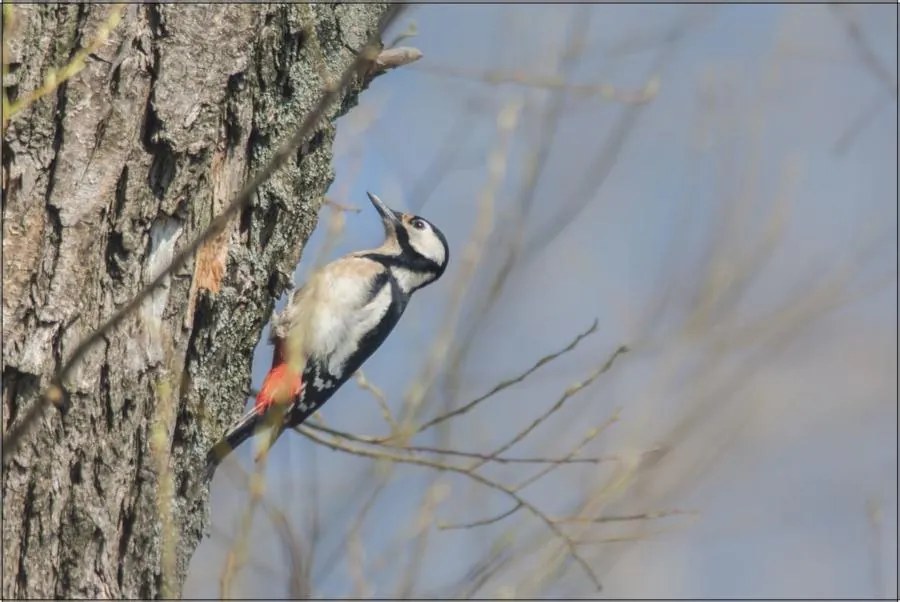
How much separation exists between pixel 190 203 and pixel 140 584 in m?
0.75

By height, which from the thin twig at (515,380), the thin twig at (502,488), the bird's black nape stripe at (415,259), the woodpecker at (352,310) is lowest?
the thin twig at (502,488)

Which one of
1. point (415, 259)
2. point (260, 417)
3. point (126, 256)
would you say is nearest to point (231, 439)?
point (260, 417)

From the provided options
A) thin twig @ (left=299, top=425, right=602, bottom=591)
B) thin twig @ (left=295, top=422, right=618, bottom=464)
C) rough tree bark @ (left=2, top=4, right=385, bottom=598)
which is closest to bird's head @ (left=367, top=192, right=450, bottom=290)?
thin twig @ (left=295, top=422, right=618, bottom=464)

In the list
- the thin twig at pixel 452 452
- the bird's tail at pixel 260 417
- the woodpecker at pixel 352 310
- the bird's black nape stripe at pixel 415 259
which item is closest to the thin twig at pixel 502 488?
the thin twig at pixel 452 452

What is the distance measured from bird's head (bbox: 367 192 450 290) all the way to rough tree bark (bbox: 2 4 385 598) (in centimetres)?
212

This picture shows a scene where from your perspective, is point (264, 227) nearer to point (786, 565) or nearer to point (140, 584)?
point (140, 584)

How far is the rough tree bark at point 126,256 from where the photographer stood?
210 cm

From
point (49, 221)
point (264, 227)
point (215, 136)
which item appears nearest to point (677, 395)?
point (264, 227)

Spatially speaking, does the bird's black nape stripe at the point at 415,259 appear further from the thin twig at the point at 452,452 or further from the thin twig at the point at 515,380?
the thin twig at the point at 515,380

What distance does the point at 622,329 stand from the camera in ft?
23.9

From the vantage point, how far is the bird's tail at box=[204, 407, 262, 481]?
2613mm

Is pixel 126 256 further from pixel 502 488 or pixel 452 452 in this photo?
pixel 502 488

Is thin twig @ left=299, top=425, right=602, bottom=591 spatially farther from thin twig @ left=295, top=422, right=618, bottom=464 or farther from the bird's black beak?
the bird's black beak

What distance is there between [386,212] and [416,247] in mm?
186
